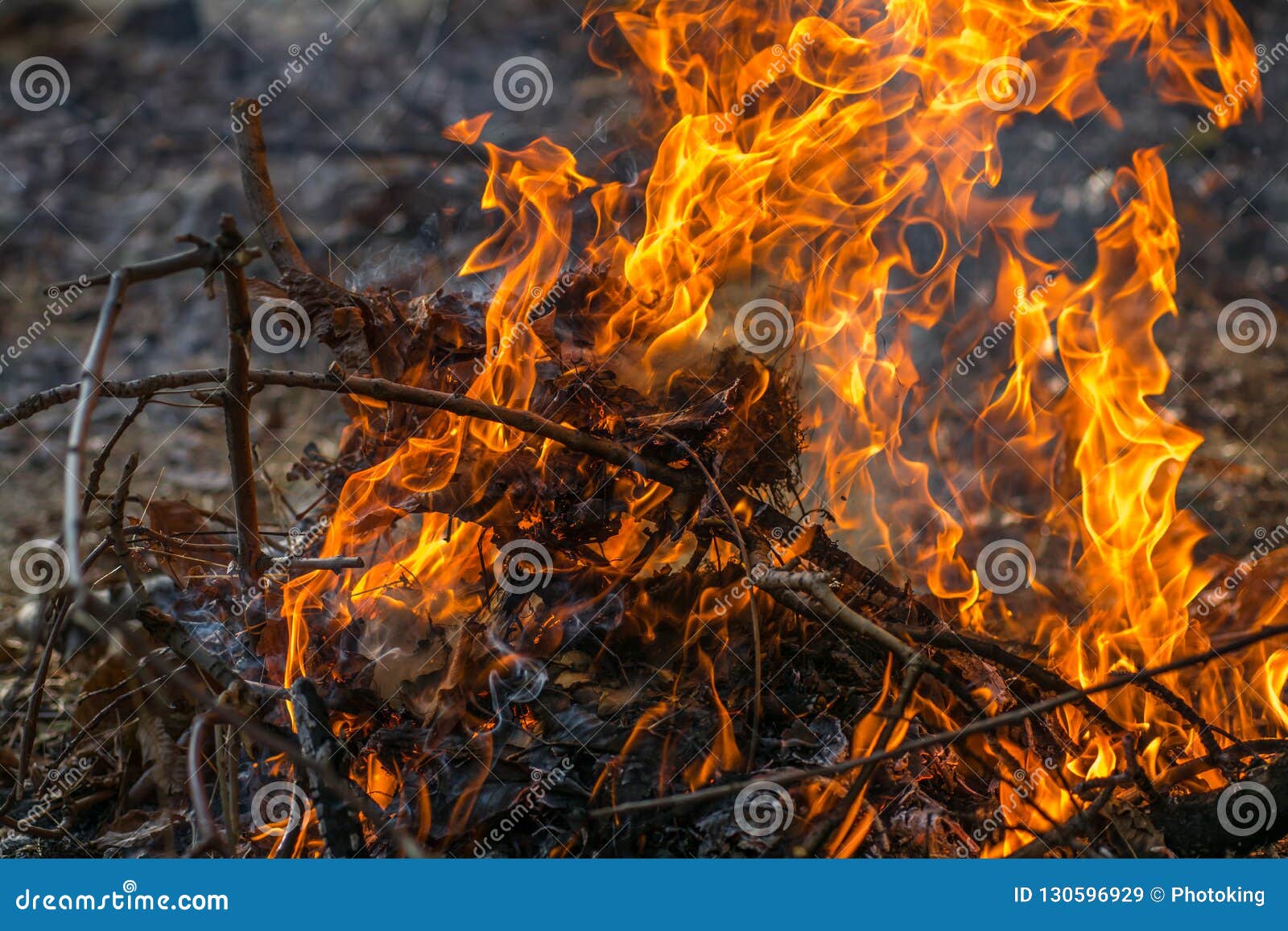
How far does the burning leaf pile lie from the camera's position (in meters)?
2.56

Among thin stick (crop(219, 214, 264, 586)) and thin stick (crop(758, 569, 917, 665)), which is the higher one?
thin stick (crop(219, 214, 264, 586))

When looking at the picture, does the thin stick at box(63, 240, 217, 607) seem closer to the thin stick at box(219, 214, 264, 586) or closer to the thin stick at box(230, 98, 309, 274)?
the thin stick at box(219, 214, 264, 586)

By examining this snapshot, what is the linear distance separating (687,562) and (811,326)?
0.91 m

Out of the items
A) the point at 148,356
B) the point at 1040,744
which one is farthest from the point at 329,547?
the point at 148,356

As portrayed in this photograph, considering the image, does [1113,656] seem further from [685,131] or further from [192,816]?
[192,816]

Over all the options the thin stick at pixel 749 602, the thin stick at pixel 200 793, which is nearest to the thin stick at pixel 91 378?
the thin stick at pixel 200 793

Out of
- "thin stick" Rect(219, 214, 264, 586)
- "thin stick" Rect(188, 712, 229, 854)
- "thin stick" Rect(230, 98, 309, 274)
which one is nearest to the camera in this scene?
"thin stick" Rect(188, 712, 229, 854)

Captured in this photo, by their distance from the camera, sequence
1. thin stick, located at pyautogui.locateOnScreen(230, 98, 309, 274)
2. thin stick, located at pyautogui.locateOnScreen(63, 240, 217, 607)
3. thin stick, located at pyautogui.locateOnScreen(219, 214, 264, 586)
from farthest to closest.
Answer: thin stick, located at pyautogui.locateOnScreen(230, 98, 309, 274) < thin stick, located at pyautogui.locateOnScreen(219, 214, 264, 586) < thin stick, located at pyautogui.locateOnScreen(63, 240, 217, 607)

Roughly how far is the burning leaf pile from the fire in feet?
0.05

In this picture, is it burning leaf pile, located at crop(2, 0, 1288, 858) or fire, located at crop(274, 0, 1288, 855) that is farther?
fire, located at crop(274, 0, 1288, 855)

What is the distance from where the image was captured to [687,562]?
341 centimetres

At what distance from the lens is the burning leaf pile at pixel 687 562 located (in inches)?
101

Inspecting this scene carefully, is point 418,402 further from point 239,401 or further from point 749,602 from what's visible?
point 749,602

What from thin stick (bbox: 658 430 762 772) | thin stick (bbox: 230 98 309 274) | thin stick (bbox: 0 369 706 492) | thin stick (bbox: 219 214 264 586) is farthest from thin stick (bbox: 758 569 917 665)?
thin stick (bbox: 230 98 309 274)
